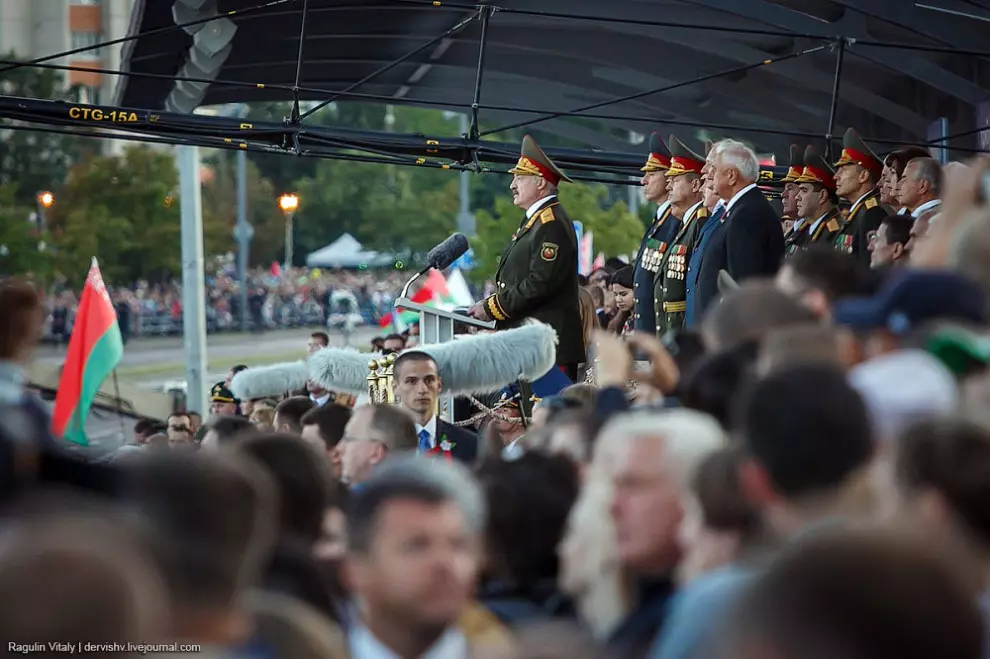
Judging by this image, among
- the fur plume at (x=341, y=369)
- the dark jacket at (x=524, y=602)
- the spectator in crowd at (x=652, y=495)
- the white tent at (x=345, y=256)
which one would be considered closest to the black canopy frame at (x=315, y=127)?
the fur plume at (x=341, y=369)

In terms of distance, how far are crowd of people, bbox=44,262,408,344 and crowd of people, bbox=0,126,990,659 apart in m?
41.8

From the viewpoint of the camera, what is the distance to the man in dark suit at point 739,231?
28.9 feet

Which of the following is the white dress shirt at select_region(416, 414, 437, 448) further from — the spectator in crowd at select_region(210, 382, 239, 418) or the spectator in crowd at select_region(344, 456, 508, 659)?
the spectator in crowd at select_region(210, 382, 239, 418)

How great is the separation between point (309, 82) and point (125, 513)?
16.8 m

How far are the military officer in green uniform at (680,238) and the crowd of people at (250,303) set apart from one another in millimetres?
36610

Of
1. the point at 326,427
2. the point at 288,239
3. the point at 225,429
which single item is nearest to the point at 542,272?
the point at 326,427

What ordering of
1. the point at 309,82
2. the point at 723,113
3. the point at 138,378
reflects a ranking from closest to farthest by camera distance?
the point at 309,82, the point at 723,113, the point at 138,378

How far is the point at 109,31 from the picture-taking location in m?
78.9

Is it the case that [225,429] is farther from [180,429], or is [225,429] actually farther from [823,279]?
[180,429]

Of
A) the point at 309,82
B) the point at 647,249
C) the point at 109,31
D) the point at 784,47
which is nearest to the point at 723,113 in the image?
the point at 784,47

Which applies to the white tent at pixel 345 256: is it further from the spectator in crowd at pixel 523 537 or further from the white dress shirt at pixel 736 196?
the spectator in crowd at pixel 523 537

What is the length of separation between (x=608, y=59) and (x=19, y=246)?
2774 cm

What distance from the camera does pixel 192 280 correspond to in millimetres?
21703

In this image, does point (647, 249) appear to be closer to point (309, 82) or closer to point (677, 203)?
point (677, 203)
